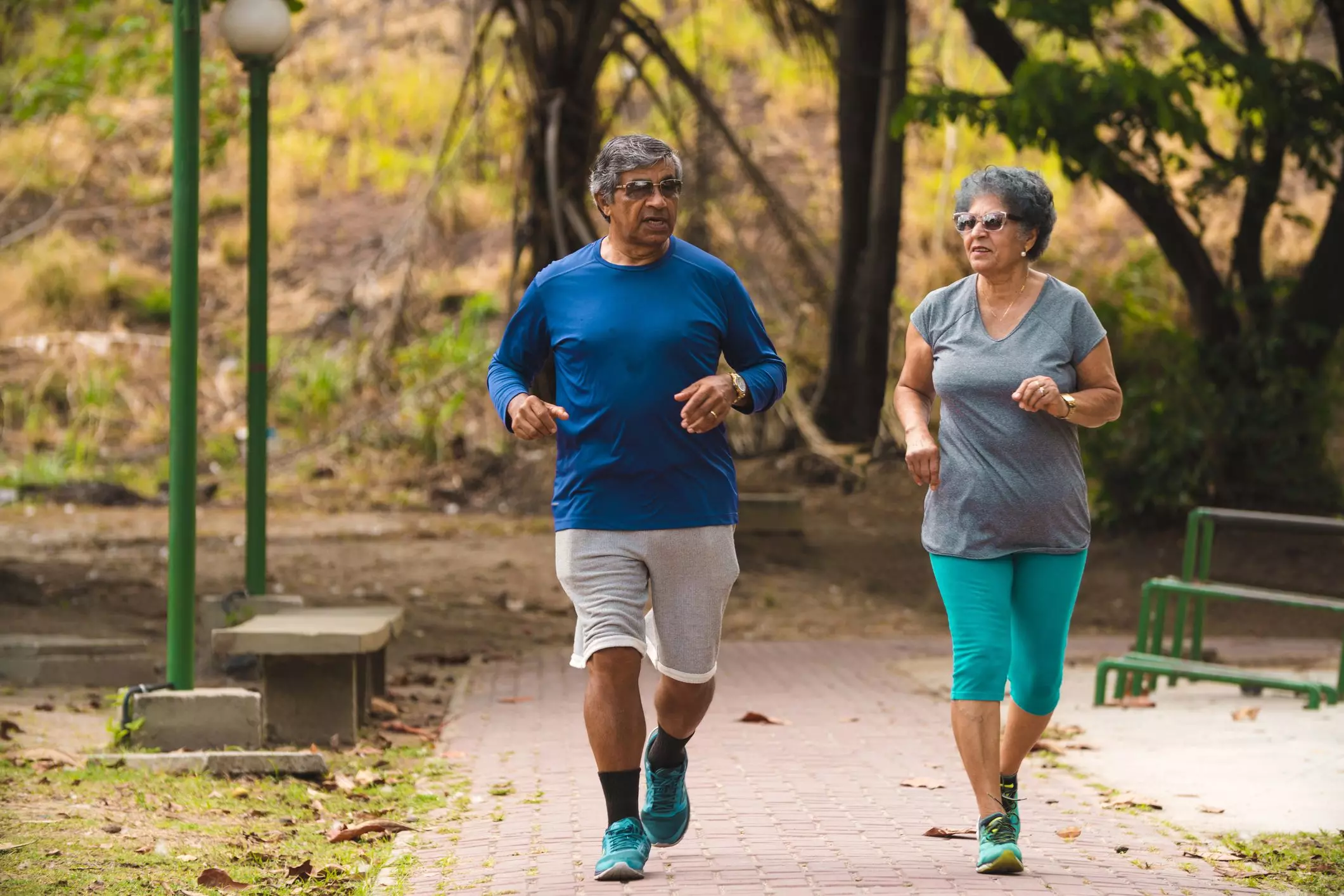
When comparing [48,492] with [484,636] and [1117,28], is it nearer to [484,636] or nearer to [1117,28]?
[484,636]

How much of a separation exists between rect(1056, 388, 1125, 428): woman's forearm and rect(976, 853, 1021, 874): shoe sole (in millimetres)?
1193

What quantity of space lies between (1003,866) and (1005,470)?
42.6 inches

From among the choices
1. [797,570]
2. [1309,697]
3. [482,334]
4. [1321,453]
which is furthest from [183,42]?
[482,334]

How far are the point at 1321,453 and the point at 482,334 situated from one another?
11.6m

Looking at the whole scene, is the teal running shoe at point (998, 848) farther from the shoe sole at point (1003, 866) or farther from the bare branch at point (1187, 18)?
the bare branch at point (1187, 18)

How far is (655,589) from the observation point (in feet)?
16.0

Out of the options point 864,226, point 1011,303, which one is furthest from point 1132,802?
point 864,226

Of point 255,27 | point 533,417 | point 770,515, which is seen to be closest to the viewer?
point 533,417

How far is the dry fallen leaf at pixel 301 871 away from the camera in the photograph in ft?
17.2

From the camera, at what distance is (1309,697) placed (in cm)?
836

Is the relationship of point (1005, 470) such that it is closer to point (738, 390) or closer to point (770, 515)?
point (738, 390)

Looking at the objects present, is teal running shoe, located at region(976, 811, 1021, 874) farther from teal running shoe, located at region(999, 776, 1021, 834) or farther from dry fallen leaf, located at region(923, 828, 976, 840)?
dry fallen leaf, located at region(923, 828, 976, 840)

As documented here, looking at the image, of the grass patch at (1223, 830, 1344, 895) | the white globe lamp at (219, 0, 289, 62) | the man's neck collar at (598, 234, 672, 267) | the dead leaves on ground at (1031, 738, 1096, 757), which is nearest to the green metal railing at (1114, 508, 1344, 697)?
the dead leaves on ground at (1031, 738, 1096, 757)

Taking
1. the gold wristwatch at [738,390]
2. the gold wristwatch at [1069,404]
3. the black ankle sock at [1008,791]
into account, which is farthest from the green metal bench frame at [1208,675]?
the gold wristwatch at [738,390]
